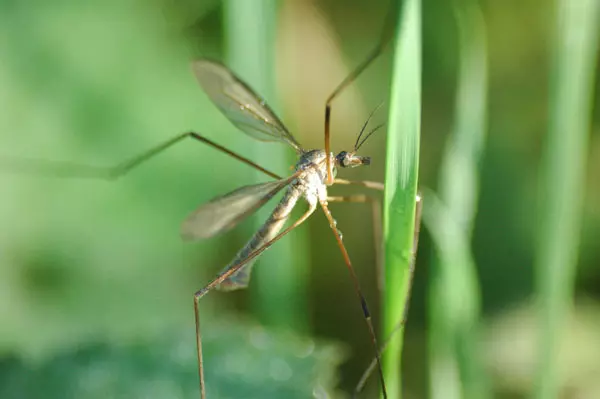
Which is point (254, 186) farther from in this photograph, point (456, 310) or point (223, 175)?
point (223, 175)

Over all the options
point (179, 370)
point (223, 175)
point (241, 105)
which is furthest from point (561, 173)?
point (223, 175)

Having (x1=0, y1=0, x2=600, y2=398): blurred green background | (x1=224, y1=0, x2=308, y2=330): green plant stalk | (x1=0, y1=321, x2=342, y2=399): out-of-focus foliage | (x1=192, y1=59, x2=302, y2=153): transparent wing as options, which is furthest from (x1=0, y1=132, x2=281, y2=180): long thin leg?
(x1=0, y1=321, x2=342, y2=399): out-of-focus foliage

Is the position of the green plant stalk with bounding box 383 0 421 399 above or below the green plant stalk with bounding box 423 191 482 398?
above

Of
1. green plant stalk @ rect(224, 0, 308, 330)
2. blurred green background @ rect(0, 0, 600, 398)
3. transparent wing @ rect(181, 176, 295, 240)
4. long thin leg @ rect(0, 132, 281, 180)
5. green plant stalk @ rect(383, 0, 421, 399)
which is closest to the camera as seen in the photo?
green plant stalk @ rect(383, 0, 421, 399)

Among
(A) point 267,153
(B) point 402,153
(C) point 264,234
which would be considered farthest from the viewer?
(A) point 267,153

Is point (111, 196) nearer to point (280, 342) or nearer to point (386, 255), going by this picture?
point (280, 342)

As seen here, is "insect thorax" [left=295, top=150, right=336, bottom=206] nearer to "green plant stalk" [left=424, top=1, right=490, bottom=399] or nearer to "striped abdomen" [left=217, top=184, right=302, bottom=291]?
"striped abdomen" [left=217, top=184, right=302, bottom=291]
